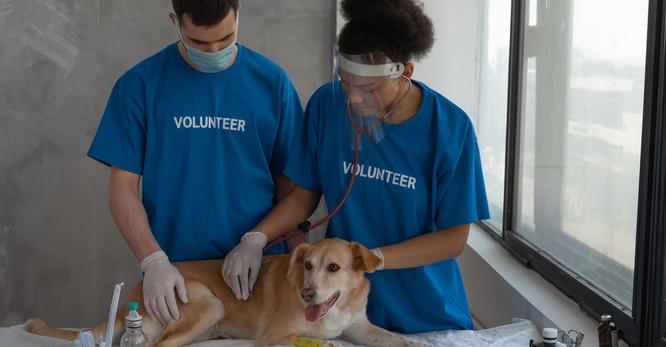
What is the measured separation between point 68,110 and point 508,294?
2.08 metres

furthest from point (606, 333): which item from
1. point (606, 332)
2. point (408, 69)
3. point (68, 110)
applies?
point (68, 110)

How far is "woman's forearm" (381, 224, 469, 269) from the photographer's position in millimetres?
1786

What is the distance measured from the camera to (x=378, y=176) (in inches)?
73.2

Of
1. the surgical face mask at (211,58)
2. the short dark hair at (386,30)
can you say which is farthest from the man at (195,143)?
the short dark hair at (386,30)

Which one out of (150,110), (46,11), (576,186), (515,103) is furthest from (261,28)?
(576,186)

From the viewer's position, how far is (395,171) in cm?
185

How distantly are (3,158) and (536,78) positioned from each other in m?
2.31

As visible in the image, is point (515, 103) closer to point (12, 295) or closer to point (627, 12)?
point (627, 12)

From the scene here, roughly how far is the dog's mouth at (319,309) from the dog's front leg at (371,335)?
0.35 feet

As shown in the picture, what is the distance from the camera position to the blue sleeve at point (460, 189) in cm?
183

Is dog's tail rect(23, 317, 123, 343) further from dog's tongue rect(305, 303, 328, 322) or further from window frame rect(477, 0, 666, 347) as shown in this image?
window frame rect(477, 0, 666, 347)

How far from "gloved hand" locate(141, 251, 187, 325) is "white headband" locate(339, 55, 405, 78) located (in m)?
0.67

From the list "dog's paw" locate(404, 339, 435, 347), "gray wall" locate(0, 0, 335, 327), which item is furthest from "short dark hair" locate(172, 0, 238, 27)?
"gray wall" locate(0, 0, 335, 327)

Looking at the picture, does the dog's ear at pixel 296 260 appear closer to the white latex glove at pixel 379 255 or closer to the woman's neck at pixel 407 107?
the white latex glove at pixel 379 255
